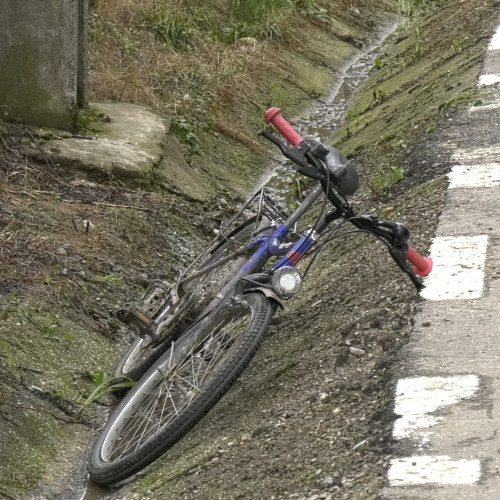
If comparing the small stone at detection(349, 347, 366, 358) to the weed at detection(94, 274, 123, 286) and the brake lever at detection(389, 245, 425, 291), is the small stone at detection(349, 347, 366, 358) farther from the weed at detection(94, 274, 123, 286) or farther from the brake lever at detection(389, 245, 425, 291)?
the weed at detection(94, 274, 123, 286)

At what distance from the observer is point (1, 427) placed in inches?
211

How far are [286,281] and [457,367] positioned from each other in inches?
33.7

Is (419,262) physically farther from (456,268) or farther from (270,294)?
(270,294)

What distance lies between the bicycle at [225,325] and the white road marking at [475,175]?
153 cm

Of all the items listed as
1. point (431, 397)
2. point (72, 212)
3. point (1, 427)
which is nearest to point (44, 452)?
point (1, 427)

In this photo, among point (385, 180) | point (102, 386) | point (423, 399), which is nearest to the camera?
point (423, 399)

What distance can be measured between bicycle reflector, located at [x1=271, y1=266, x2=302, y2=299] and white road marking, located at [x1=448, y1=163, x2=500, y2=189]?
6.45 ft

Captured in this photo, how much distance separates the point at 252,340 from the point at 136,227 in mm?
3078

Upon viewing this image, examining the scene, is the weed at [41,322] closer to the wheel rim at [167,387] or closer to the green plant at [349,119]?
the wheel rim at [167,387]

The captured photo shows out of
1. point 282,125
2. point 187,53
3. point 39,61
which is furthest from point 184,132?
point 282,125

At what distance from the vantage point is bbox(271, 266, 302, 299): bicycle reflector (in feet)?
17.0

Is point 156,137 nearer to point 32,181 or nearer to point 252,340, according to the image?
point 32,181

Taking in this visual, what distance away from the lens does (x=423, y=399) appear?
448 centimetres

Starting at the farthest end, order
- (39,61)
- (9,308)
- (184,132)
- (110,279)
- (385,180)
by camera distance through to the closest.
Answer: (184,132) < (39,61) < (385,180) < (110,279) < (9,308)
